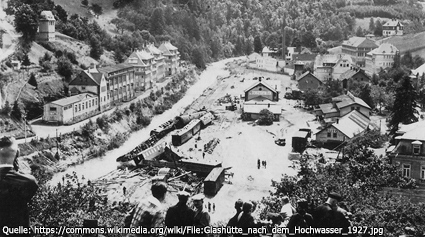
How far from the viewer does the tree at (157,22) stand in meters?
61.5

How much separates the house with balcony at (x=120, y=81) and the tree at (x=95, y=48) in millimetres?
3365

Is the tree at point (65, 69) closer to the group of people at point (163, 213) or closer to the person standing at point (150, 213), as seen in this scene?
the group of people at point (163, 213)

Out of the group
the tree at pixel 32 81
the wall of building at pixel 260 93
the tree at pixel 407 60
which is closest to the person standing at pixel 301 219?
the tree at pixel 32 81

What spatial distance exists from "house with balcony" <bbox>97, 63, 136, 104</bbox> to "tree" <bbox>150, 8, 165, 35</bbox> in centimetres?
2234

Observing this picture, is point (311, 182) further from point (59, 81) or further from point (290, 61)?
point (290, 61)

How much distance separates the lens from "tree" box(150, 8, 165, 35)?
6147 cm

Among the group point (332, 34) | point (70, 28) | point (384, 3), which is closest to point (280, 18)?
point (332, 34)

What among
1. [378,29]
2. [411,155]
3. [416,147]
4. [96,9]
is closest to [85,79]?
A: [411,155]

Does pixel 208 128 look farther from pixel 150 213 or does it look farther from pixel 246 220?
pixel 150 213

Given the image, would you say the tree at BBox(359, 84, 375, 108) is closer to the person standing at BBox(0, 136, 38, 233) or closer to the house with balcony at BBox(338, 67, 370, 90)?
the house with balcony at BBox(338, 67, 370, 90)

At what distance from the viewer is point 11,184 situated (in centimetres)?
450

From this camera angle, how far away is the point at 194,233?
5.27m

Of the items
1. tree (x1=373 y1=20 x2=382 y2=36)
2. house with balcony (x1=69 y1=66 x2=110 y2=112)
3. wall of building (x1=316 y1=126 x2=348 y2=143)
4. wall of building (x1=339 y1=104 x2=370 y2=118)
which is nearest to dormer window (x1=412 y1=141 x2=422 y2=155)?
wall of building (x1=316 y1=126 x2=348 y2=143)

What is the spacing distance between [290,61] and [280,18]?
97.9ft
